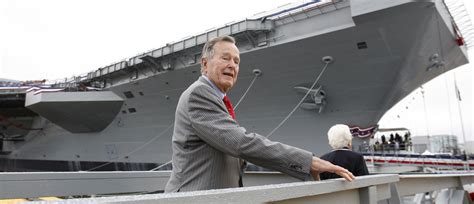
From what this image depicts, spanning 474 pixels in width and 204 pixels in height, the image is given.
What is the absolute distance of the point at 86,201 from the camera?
2.20 feet

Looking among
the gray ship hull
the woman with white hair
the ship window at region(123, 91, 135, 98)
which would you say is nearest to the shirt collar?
the woman with white hair

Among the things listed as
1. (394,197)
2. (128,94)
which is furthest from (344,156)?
(128,94)

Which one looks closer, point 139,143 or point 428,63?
point 428,63

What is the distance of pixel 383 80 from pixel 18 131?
2005 cm

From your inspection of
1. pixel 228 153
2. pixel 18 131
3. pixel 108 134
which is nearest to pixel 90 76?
pixel 108 134

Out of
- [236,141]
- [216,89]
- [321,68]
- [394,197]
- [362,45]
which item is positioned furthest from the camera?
[321,68]

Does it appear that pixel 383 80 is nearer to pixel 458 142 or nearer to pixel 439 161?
pixel 439 161

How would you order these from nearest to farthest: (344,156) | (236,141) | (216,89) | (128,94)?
(236,141)
(216,89)
(344,156)
(128,94)

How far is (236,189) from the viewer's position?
856 mm

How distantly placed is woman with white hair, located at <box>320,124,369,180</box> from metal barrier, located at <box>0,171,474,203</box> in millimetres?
279

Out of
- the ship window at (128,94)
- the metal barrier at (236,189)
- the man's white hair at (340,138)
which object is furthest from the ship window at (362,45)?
the ship window at (128,94)

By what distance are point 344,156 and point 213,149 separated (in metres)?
1.47

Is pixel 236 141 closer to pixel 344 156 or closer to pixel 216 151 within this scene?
pixel 216 151

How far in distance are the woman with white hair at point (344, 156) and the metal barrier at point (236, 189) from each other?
279 mm
